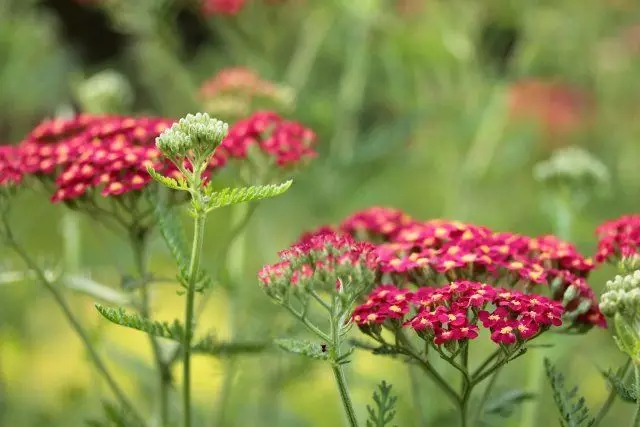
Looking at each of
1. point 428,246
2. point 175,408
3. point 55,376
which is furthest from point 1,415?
point 428,246

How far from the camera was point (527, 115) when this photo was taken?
6.46 metres

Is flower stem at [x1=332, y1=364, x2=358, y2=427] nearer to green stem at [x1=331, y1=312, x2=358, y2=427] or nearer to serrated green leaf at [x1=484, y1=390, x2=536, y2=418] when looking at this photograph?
green stem at [x1=331, y1=312, x2=358, y2=427]

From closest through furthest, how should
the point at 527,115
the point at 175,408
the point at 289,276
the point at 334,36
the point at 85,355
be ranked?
the point at 289,276 < the point at 85,355 < the point at 175,408 < the point at 334,36 < the point at 527,115

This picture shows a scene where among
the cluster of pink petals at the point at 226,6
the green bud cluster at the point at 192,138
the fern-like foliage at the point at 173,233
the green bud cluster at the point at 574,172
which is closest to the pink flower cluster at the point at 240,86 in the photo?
the cluster of pink petals at the point at 226,6

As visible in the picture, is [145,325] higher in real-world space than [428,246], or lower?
lower

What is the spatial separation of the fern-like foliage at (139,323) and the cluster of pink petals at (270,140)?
1.97 feet

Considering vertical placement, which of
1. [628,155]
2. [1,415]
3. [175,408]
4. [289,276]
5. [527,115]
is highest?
[527,115]

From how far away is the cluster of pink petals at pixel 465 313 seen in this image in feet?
5.78

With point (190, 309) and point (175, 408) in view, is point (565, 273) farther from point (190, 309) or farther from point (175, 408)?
point (175, 408)

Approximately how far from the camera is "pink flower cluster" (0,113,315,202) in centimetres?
218

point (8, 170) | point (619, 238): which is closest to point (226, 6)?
point (8, 170)

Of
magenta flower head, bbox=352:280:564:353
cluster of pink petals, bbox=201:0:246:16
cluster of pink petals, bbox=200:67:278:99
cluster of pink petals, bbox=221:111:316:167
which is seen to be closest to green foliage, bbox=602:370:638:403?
magenta flower head, bbox=352:280:564:353

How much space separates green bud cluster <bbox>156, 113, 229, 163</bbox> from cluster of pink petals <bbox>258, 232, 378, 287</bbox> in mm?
256

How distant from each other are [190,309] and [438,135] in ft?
9.98
